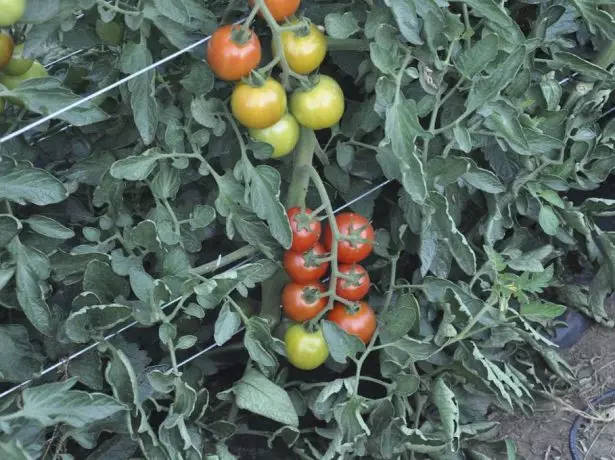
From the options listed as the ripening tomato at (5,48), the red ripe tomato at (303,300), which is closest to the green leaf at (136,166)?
the ripening tomato at (5,48)

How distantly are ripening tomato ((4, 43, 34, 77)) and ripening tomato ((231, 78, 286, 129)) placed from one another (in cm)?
31

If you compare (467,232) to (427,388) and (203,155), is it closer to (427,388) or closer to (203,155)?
(427,388)

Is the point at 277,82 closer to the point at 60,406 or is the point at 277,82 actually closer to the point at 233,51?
the point at 233,51

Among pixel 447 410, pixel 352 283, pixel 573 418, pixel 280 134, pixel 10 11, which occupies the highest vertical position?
pixel 10 11

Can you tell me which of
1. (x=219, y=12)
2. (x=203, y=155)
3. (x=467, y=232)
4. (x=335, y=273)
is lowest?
(x=467, y=232)

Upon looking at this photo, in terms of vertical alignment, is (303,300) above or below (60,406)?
below

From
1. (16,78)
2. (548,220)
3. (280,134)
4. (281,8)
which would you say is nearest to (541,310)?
(548,220)

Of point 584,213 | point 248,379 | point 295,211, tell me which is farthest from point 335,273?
point 584,213

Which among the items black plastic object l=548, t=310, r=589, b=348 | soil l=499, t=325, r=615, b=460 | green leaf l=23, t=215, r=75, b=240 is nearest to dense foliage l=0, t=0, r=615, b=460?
green leaf l=23, t=215, r=75, b=240

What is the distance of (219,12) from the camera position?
1274 millimetres

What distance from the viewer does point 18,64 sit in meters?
1.11

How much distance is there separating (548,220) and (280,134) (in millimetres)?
565

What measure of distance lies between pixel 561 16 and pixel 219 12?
616mm

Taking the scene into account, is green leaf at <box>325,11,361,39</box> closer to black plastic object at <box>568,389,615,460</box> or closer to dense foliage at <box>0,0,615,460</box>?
dense foliage at <box>0,0,615,460</box>
